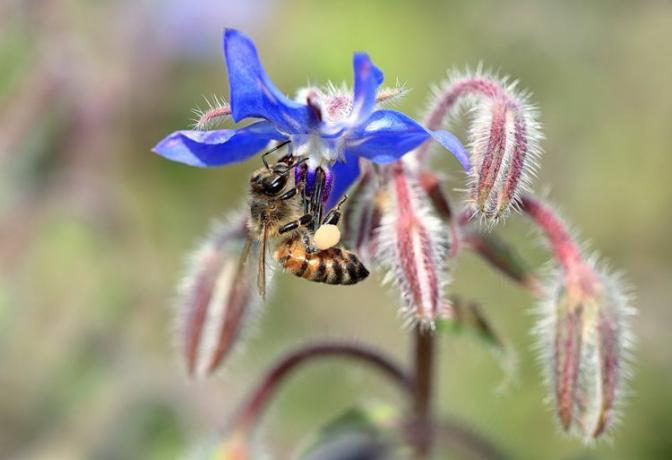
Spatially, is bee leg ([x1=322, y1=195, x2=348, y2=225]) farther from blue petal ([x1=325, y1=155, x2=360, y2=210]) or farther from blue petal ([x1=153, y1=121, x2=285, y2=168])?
Answer: blue petal ([x1=153, y1=121, x2=285, y2=168])

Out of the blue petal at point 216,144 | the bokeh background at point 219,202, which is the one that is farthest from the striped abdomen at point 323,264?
the bokeh background at point 219,202

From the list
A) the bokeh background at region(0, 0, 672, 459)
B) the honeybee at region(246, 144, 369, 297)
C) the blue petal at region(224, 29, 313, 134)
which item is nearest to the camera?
the blue petal at region(224, 29, 313, 134)

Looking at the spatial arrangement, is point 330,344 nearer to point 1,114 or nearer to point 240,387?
point 1,114

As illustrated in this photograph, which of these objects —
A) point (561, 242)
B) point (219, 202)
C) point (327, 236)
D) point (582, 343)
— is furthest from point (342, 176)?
point (219, 202)

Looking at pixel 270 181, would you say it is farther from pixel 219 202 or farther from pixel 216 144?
pixel 219 202

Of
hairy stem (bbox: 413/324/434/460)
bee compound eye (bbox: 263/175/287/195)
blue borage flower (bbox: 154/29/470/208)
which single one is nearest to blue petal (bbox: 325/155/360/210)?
blue borage flower (bbox: 154/29/470/208)
